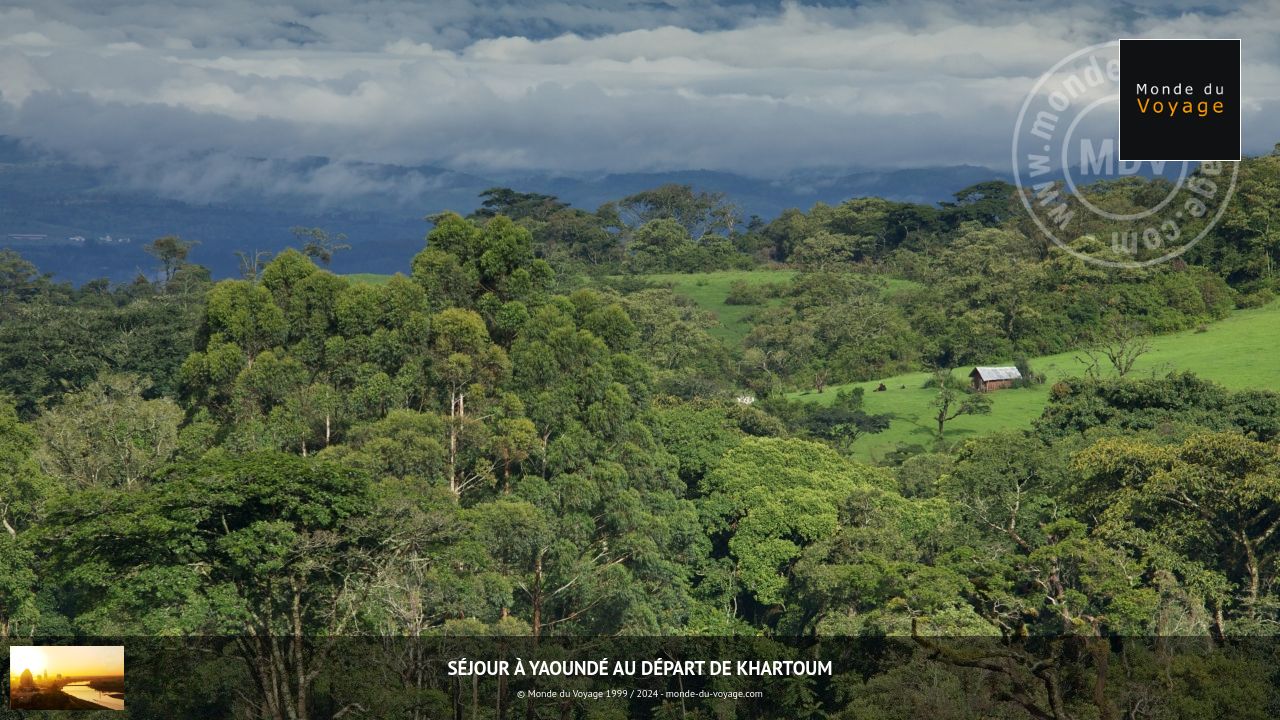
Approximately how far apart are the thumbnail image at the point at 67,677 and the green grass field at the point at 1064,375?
3389 cm

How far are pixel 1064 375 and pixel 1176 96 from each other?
16.9 meters

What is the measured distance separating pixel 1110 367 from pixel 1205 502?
2862cm

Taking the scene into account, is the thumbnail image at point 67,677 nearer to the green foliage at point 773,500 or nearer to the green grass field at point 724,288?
the green foliage at point 773,500

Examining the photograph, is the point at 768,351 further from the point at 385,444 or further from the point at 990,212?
the point at 385,444

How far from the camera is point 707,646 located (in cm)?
2905

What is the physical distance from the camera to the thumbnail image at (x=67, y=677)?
20562 mm

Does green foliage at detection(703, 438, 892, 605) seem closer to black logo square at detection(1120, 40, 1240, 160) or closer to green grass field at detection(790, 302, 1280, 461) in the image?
green grass field at detection(790, 302, 1280, 461)

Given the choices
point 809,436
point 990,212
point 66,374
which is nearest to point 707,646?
point 809,436

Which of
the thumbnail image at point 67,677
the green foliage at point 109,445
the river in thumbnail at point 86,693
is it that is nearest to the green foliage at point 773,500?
the green foliage at point 109,445

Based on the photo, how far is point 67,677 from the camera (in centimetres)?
2095

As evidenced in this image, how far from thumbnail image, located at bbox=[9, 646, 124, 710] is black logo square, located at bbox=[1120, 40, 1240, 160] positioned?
30944mm

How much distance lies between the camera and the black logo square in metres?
40.1

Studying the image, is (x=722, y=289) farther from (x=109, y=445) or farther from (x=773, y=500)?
(x=109, y=445)

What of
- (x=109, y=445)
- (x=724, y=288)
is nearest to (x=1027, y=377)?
(x=724, y=288)
